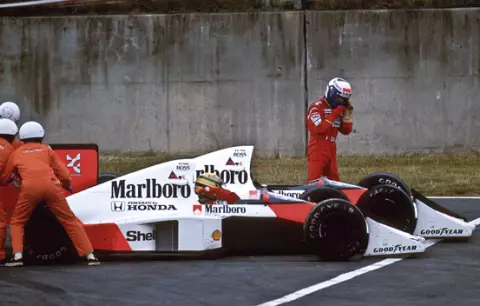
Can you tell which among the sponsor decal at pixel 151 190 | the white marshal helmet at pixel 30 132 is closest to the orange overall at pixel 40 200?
the white marshal helmet at pixel 30 132

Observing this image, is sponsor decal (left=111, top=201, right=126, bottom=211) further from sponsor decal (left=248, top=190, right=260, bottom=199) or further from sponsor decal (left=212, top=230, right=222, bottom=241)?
sponsor decal (left=248, top=190, right=260, bottom=199)

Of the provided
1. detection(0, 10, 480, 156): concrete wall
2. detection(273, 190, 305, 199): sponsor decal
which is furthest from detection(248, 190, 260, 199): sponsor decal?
detection(0, 10, 480, 156): concrete wall

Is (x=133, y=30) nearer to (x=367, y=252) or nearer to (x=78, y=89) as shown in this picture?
(x=78, y=89)

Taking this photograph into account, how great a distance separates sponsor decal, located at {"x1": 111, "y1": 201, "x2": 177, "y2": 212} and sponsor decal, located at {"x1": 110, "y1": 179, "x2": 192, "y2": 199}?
0.07 metres

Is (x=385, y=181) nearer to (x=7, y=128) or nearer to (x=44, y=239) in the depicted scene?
(x=44, y=239)

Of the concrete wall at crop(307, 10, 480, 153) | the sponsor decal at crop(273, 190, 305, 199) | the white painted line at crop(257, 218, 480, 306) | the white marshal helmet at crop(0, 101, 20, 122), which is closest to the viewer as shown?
the white painted line at crop(257, 218, 480, 306)

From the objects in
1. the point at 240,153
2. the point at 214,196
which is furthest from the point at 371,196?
the point at 214,196

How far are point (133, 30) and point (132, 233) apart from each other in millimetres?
12155

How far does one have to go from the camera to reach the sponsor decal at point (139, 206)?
12922mm

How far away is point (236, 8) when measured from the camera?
2550 centimetres

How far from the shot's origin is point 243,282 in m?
11.5

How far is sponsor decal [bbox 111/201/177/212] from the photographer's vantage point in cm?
1292

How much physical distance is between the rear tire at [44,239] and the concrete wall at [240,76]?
455 inches

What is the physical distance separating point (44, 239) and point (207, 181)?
1731mm
